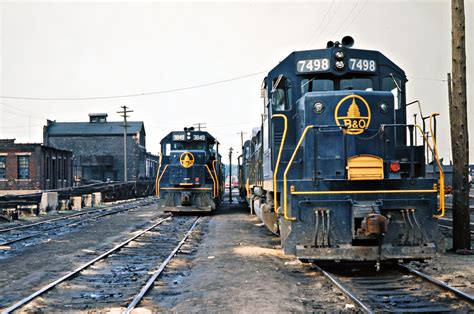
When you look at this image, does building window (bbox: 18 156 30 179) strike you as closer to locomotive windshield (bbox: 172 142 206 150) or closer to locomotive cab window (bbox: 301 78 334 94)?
locomotive windshield (bbox: 172 142 206 150)

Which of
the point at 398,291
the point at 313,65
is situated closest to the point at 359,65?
the point at 313,65

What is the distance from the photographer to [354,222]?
7.39 meters

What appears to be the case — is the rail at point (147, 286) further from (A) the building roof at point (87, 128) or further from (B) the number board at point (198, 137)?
(A) the building roof at point (87, 128)

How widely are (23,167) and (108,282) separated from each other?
37.4 m

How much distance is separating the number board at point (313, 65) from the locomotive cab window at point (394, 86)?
1.06 metres

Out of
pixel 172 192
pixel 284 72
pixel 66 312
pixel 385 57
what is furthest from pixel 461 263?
pixel 172 192

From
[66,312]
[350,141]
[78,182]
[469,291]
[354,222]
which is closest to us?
[66,312]

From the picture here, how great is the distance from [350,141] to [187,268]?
11.7 ft

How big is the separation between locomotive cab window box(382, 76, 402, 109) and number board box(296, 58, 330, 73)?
106 centimetres

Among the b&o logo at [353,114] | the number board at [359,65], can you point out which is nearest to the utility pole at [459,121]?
the number board at [359,65]

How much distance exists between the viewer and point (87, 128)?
226 ft

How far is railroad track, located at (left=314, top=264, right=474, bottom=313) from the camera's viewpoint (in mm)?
5969

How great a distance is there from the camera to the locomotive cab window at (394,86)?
8727mm

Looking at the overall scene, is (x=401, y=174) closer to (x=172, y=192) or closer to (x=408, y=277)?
(x=408, y=277)
